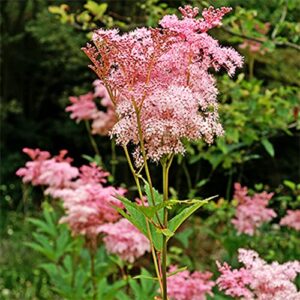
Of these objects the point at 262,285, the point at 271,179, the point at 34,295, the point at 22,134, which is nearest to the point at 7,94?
the point at 22,134

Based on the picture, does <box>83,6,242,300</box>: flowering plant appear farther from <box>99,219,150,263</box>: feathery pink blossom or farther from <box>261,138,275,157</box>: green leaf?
<box>261,138,275,157</box>: green leaf

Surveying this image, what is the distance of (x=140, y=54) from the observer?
5.74 ft

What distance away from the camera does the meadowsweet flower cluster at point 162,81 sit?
171 cm

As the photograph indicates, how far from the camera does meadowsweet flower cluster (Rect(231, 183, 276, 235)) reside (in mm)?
4375

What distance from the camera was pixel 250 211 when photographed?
14.4 ft

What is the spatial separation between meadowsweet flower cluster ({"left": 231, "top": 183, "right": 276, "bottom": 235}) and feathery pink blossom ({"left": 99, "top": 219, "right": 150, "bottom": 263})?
1086mm

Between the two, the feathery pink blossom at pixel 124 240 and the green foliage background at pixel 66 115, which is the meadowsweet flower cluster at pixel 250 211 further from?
the feathery pink blossom at pixel 124 240

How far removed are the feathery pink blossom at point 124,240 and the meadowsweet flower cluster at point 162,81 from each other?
164 centimetres

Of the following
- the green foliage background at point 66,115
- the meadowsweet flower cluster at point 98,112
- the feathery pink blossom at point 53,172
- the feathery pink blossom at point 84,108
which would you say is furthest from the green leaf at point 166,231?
the feathery pink blossom at point 84,108

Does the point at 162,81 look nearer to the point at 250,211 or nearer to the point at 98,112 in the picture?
the point at 250,211

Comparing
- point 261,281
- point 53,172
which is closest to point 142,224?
point 261,281

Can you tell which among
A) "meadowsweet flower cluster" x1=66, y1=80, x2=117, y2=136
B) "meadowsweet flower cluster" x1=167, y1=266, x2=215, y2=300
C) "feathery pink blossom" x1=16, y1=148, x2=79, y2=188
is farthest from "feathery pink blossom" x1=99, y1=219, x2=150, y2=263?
"meadowsweet flower cluster" x1=66, y1=80, x2=117, y2=136

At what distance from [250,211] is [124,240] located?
4.06 ft

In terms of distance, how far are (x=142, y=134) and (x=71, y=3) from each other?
7.46m
